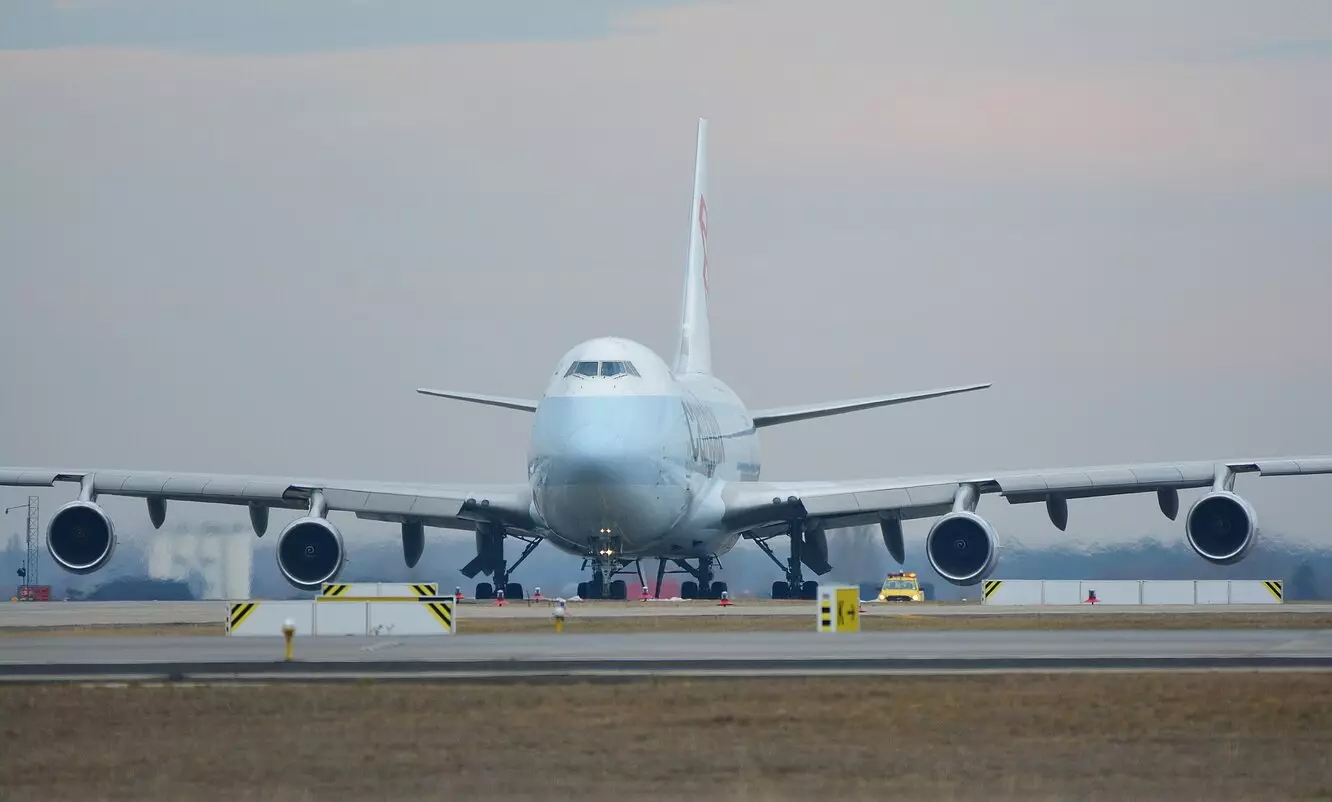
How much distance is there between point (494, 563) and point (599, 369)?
26.6 feet

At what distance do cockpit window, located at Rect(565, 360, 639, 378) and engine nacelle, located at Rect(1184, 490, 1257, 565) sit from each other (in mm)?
12200

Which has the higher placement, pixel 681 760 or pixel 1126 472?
pixel 1126 472

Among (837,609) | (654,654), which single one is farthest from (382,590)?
(654,654)

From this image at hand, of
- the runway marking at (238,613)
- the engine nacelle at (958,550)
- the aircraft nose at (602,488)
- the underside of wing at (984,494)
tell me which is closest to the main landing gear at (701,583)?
the underside of wing at (984,494)

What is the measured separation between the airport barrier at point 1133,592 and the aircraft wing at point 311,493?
12.0 meters

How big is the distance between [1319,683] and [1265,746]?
487 cm

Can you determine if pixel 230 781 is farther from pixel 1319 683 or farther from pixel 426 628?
pixel 426 628

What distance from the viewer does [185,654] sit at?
89.4ft

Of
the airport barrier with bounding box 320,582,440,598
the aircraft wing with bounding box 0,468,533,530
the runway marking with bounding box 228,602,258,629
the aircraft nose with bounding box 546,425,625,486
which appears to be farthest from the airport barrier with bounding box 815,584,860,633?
the aircraft wing with bounding box 0,468,533,530

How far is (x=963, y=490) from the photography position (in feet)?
155

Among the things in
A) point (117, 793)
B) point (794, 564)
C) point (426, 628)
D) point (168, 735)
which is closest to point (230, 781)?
point (117, 793)

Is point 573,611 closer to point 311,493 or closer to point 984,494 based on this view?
point 311,493

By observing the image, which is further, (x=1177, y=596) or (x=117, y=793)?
(x=1177, y=596)

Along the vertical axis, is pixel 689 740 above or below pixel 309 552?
below
